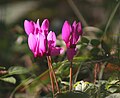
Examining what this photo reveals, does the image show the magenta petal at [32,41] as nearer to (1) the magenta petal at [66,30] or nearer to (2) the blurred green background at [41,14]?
(1) the magenta petal at [66,30]

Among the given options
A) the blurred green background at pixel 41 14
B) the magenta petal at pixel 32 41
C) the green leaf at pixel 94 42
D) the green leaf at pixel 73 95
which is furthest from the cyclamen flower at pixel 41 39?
the blurred green background at pixel 41 14

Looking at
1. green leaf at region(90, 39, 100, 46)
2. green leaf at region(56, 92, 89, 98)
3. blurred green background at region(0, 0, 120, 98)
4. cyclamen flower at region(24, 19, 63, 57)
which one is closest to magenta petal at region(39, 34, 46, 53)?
cyclamen flower at region(24, 19, 63, 57)

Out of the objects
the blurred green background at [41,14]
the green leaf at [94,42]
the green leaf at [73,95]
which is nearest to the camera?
the green leaf at [73,95]

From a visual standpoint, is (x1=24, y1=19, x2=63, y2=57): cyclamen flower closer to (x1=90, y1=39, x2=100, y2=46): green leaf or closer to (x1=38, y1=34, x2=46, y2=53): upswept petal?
(x1=38, y1=34, x2=46, y2=53): upswept petal

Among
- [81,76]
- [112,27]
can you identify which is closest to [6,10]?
[112,27]

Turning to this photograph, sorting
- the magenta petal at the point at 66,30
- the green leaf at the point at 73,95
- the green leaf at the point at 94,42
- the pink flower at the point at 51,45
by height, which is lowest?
the green leaf at the point at 73,95

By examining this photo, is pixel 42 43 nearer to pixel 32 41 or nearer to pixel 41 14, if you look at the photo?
pixel 32 41

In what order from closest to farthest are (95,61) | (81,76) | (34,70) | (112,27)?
(95,61) < (81,76) < (34,70) < (112,27)

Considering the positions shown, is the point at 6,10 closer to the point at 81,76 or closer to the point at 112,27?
the point at 112,27
